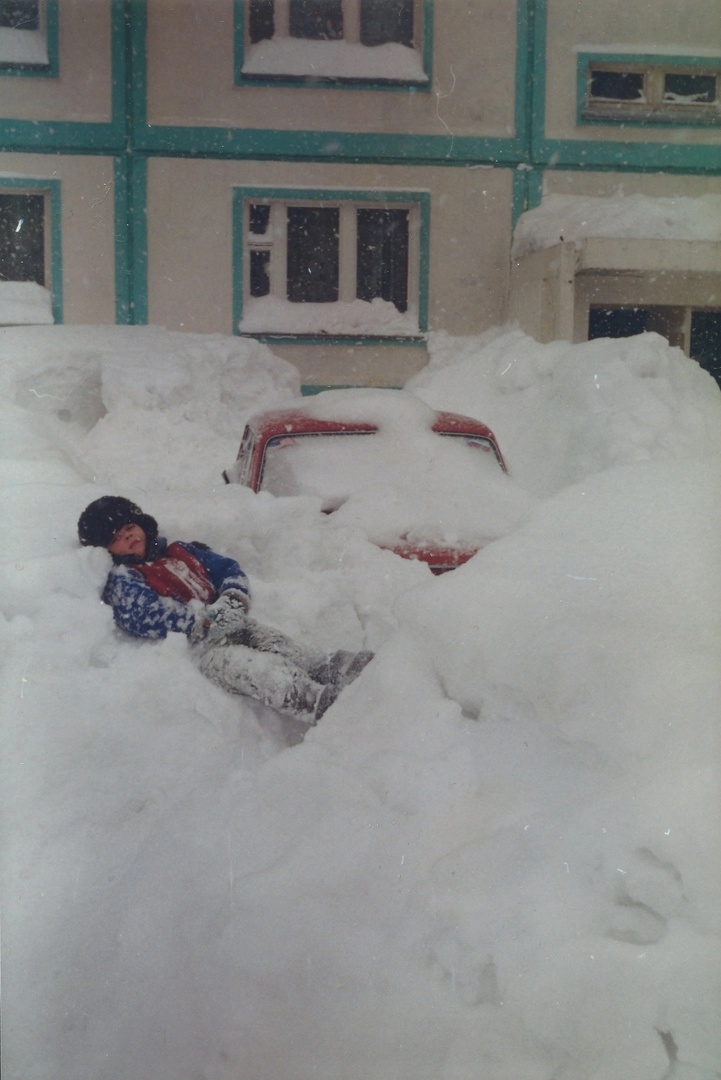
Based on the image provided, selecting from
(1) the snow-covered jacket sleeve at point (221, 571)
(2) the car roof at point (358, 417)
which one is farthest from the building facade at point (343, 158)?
(1) the snow-covered jacket sleeve at point (221, 571)

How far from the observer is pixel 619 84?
11.4 meters

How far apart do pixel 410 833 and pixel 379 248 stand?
1040cm

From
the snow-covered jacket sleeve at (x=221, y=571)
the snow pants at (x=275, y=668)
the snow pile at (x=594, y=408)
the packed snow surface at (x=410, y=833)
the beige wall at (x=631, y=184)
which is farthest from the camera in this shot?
the beige wall at (x=631, y=184)

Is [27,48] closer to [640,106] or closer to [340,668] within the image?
[640,106]

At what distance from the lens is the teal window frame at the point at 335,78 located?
1077 cm

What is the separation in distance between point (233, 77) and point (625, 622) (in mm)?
10298

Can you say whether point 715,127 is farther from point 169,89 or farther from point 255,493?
point 255,493

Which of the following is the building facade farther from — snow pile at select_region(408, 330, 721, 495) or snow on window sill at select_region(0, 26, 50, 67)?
snow pile at select_region(408, 330, 721, 495)

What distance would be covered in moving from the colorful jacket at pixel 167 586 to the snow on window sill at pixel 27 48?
8.89 m

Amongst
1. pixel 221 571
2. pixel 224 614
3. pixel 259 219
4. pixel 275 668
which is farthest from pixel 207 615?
pixel 259 219

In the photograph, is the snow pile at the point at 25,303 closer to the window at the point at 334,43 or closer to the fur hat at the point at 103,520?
the window at the point at 334,43

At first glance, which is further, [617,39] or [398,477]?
[617,39]

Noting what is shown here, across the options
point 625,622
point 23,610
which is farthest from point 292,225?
point 625,622

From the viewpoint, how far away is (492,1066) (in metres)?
1.96
